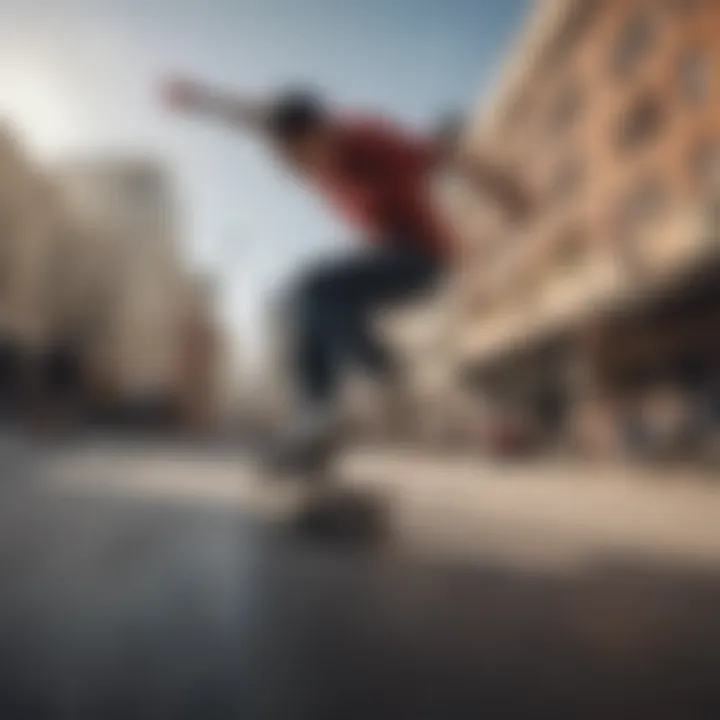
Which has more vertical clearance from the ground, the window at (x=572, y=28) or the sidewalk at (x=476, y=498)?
the window at (x=572, y=28)

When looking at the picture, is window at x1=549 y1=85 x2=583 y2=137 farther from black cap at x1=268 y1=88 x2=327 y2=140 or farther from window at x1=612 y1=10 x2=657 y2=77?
black cap at x1=268 y1=88 x2=327 y2=140

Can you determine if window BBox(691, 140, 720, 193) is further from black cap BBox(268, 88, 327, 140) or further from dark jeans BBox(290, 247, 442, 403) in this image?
black cap BBox(268, 88, 327, 140)

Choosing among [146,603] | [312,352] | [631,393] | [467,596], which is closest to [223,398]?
[312,352]

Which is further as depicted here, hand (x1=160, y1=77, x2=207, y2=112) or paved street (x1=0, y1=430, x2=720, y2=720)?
hand (x1=160, y1=77, x2=207, y2=112)

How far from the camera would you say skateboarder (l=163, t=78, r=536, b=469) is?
822 millimetres

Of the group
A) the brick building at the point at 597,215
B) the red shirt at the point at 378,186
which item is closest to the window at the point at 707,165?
the brick building at the point at 597,215

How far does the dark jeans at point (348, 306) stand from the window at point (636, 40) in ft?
1.06

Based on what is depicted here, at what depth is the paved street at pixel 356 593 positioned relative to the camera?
0.64 m

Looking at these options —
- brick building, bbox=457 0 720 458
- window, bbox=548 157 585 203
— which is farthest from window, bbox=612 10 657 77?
window, bbox=548 157 585 203

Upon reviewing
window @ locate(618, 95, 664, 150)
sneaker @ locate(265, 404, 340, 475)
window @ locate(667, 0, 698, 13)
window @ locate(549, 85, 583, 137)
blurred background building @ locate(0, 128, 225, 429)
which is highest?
window @ locate(667, 0, 698, 13)

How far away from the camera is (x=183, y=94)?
0.86 m

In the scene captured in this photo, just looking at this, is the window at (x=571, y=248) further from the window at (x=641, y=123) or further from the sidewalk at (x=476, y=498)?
the sidewalk at (x=476, y=498)

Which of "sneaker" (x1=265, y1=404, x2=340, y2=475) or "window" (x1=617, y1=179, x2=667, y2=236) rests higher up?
"window" (x1=617, y1=179, x2=667, y2=236)

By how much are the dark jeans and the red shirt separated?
30 mm
